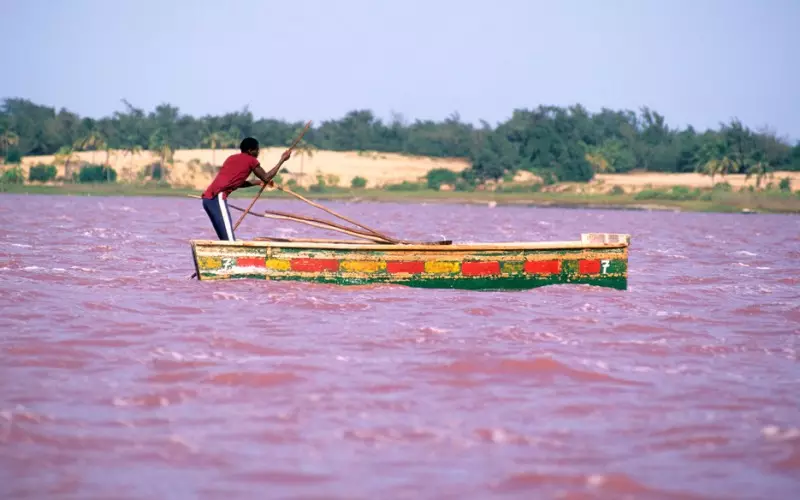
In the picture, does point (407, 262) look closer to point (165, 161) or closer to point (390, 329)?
point (390, 329)

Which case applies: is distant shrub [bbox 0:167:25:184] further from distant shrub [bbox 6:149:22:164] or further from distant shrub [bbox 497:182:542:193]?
distant shrub [bbox 497:182:542:193]

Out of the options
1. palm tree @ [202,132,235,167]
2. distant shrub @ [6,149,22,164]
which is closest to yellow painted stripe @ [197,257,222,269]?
palm tree @ [202,132,235,167]

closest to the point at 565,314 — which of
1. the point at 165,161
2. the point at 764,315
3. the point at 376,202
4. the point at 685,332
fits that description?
the point at 685,332

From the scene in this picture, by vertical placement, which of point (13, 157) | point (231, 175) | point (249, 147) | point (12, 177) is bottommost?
point (12, 177)

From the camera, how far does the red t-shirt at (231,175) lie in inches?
547

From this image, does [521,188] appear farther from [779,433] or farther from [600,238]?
[779,433]

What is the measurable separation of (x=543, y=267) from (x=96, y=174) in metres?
78.4

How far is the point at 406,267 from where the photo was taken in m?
13.9

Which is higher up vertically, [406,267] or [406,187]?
[406,267]

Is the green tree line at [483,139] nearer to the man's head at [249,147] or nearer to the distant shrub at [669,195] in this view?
the distant shrub at [669,195]

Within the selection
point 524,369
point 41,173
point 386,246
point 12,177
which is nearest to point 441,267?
point 386,246

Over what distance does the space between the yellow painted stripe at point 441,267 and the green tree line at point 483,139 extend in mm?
70447

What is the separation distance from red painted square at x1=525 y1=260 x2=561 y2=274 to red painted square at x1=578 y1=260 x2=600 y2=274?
0.96 feet

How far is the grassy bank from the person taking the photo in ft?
226
